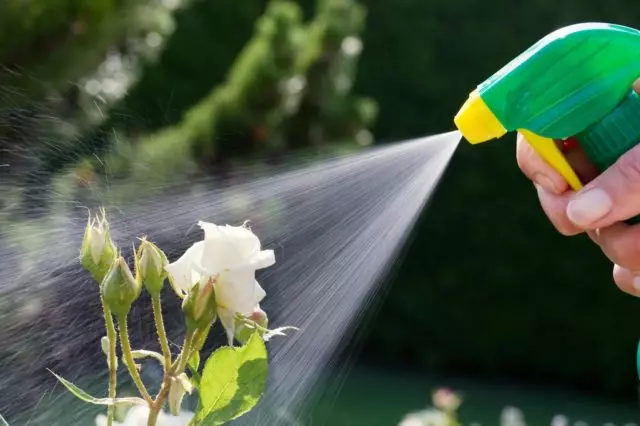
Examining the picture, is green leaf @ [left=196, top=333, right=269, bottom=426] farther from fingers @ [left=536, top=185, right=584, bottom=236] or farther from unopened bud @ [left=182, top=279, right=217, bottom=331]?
fingers @ [left=536, top=185, right=584, bottom=236]

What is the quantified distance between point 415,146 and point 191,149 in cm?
212

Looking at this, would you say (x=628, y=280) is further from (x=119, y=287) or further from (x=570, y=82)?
(x=119, y=287)

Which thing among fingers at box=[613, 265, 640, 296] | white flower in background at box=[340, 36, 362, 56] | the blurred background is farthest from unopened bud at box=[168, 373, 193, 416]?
the blurred background

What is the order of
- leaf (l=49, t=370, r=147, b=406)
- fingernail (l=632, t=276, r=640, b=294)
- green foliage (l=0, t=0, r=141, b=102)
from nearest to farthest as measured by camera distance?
leaf (l=49, t=370, r=147, b=406), fingernail (l=632, t=276, r=640, b=294), green foliage (l=0, t=0, r=141, b=102)

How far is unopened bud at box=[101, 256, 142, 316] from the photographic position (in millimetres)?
602

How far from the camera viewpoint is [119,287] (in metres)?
0.60

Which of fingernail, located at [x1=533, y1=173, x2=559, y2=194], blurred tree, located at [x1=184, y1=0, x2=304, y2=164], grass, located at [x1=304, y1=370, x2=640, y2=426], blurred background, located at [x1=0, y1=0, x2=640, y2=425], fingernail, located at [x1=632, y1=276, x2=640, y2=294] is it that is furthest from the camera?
blurred background, located at [x1=0, y1=0, x2=640, y2=425]

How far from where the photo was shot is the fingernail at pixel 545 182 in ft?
3.26

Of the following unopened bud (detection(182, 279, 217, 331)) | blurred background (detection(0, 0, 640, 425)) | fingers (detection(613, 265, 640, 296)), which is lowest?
blurred background (detection(0, 0, 640, 425))

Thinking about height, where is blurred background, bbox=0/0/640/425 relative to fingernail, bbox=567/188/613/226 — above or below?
below

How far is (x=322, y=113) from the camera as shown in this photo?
12.2 ft

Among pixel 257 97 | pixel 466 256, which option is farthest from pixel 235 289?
pixel 466 256

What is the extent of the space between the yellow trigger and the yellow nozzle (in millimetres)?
33

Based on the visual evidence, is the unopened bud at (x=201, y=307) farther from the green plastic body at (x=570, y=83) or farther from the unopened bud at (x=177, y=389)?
the green plastic body at (x=570, y=83)
